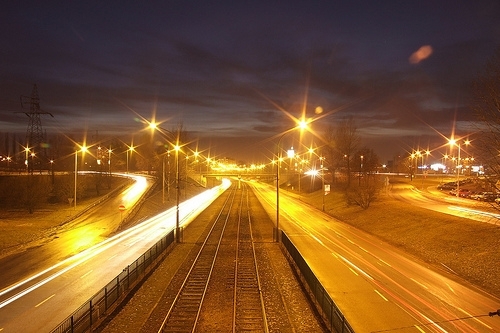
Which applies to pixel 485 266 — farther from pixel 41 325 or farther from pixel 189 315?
pixel 41 325

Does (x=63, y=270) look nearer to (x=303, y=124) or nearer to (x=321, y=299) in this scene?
(x=321, y=299)

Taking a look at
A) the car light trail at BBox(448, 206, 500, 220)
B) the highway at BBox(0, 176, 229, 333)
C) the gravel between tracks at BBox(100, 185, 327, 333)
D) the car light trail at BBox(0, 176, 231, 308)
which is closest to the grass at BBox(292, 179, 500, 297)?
the car light trail at BBox(448, 206, 500, 220)

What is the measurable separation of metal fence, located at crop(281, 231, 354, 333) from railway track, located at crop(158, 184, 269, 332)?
2191 millimetres

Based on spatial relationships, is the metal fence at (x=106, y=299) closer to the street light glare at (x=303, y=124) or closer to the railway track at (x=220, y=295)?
the railway track at (x=220, y=295)

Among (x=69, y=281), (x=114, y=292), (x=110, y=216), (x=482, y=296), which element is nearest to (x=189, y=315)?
(x=114, y=292)

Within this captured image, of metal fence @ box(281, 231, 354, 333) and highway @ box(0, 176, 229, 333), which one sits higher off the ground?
metal fence @ box(281, 231, 354, 333)

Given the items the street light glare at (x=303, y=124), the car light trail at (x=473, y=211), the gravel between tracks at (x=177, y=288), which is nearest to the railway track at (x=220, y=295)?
the gravel between tracks at (x=177, y=288)

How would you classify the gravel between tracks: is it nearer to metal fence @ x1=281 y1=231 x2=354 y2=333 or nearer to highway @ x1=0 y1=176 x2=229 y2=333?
metal fence @ x1=281 y1=231 x2=354 y2=333

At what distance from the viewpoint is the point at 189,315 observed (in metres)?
15.3

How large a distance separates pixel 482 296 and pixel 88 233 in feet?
97.3

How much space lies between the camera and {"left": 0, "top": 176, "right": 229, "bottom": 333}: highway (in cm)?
1532

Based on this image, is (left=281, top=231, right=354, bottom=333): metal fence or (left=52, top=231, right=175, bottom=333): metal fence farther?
(left=52, top=231, right=175, bottom=333): metal fence

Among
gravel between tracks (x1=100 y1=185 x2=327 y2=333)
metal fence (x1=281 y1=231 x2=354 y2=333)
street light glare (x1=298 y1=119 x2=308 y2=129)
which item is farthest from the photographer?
street light glare (x1=298 y1=119 x2=308 y2=129)

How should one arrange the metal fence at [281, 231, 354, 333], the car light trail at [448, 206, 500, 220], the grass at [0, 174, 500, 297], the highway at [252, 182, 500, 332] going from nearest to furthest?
the metal fence at [281, 231, 354, 333] → the highway at [252, 182, 500, 332] → the grass at [0, 174, 500, 297] → the car light trail at [448, 206, 500, 220]
